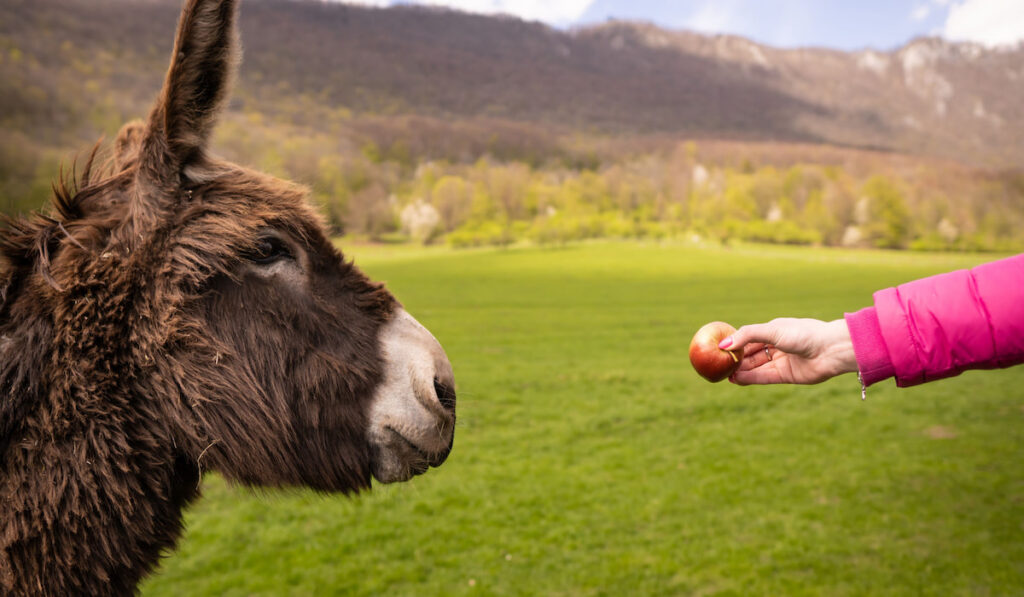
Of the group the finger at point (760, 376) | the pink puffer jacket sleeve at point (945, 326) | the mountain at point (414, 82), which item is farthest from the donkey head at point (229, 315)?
the mountain at point (414, 82)

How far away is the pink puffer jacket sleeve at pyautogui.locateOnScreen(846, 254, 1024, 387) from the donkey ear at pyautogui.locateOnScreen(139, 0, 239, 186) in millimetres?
2063

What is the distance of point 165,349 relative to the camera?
1541 millimetres

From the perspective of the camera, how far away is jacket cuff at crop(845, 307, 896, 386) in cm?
190

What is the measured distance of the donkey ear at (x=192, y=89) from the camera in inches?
59.6

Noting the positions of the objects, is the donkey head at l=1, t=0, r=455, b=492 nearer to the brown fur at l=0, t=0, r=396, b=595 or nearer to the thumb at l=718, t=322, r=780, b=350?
the brown fur at l=0, t=0, r=396, b=595

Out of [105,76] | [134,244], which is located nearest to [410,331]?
[134,244]

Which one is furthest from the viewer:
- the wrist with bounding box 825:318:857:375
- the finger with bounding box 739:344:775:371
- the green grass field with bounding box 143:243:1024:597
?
the green grass field with bounding box 143:243:1024:597

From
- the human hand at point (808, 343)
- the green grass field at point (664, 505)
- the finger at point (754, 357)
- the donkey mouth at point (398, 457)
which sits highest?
the human hand at point (808, 343)

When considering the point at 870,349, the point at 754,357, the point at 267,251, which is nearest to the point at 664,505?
the point at 754,357

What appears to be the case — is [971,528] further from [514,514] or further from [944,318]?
[944,318]

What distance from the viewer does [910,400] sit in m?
14.4

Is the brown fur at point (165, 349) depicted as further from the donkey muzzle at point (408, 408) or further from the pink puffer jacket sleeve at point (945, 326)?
the pink puffer jacket sleeve at point (945, 326)

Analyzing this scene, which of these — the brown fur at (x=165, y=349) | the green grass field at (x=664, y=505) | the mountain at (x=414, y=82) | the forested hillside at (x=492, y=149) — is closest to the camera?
the brown fur at (x=165, y=349)

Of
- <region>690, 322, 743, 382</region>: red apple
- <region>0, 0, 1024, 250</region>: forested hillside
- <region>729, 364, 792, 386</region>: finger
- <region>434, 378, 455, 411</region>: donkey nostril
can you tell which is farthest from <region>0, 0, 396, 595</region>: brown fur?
<region>0, 0, 1024, 250</region>: forested hillside
